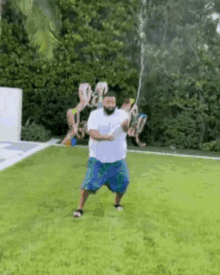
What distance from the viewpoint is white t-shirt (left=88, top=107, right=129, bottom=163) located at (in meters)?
4.30

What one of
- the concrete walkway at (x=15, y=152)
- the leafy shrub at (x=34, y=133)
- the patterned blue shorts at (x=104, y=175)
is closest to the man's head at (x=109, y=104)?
the patterned blue shorts at (x=104, y=175)

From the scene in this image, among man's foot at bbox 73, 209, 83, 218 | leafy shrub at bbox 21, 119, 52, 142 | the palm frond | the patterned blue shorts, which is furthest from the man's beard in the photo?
leafy shrub at bbox 21, 119, 52, 142

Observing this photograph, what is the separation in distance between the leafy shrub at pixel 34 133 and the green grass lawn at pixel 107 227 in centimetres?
503

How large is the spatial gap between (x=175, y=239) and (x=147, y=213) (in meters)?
0.94

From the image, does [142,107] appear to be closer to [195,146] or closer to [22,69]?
[195,146]

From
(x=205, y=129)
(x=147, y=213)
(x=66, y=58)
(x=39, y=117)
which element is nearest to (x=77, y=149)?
(x=39, y=117)

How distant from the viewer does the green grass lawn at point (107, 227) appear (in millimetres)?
3234

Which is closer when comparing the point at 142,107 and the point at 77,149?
the point at 77,149

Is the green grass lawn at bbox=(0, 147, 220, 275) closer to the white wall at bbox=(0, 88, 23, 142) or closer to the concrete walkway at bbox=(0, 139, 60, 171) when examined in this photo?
the concrete walkway at bbox=(0, 139, 60, 171)

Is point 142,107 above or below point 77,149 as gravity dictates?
above

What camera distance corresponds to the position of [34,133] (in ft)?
40.6

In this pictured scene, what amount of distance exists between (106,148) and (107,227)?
39.5 inches

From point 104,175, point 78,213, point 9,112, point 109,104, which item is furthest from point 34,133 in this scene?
point 109,104

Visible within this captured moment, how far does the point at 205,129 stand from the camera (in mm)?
13211
